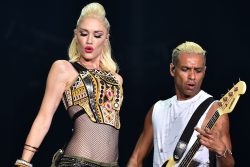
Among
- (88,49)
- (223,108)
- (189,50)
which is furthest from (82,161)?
(189,50)

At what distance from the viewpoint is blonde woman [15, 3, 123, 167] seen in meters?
5.19

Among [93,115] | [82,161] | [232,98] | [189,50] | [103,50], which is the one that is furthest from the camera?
[189,50]

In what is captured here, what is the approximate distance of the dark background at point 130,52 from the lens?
24.6 ft

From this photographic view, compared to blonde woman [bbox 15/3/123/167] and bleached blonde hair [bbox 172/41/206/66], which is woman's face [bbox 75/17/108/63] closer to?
blonde woman [bbox 15/3/123/167]

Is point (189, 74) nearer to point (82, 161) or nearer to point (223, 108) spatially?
point (223, 108)

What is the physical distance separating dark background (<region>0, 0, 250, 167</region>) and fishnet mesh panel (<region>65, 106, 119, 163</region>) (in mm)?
2382

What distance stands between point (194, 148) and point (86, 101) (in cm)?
109

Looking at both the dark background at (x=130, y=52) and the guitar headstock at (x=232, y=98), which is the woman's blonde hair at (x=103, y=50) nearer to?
the guitar headstock at (x=232, y=98)

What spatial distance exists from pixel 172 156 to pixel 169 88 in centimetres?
183

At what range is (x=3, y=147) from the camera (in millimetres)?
7594

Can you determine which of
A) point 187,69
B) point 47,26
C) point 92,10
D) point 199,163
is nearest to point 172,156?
point 199,163

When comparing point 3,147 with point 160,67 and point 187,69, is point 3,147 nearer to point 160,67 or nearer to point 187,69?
point 160,67

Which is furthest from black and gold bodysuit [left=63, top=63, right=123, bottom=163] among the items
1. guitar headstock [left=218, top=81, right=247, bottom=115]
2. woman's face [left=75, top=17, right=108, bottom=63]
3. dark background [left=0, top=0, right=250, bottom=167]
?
dark background [left=0, top=0, right=250, bottom=167]

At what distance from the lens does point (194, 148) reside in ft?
19.2
